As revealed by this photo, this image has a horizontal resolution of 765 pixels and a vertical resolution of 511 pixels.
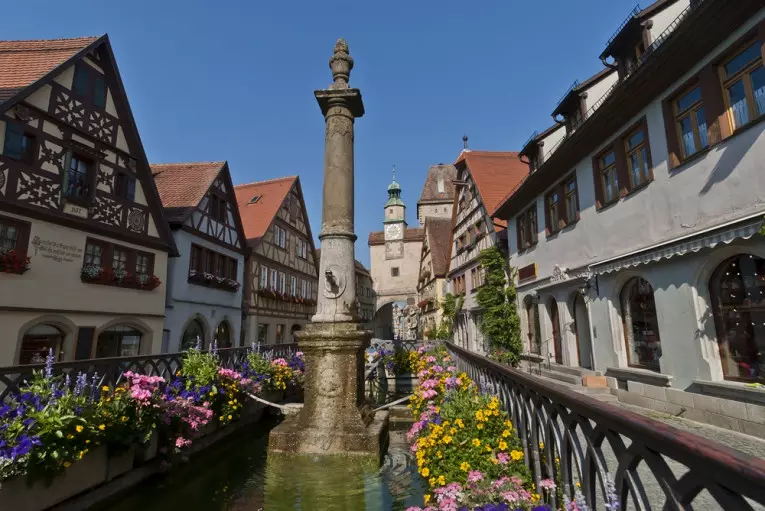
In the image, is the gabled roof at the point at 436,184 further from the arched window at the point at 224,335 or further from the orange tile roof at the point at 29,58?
the orange tile roof at the point at 29,58

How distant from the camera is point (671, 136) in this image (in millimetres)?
8070

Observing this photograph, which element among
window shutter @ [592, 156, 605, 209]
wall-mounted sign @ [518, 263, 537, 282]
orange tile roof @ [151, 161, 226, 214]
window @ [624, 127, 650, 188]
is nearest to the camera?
window @ [624, 127, 650, 188]

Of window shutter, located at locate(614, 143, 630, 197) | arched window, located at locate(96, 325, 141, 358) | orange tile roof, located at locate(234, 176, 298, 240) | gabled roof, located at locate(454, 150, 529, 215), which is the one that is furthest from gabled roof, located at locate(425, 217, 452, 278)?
arched window, located at locate(96, 325, 141, 358)

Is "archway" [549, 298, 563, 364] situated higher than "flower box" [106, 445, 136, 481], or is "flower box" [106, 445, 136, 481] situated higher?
"archway" [549, 298, 563, 364]

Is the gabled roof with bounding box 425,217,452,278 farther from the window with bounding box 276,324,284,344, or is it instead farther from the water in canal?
the water in canal

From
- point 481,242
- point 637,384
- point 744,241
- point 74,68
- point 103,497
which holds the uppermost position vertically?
point 74,68

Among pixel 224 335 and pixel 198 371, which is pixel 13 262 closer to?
pixel 198 371

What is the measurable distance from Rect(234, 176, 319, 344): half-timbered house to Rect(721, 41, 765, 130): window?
725 inches

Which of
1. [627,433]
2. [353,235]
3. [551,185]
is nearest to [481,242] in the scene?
[551,185]

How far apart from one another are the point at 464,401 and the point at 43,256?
11.6m

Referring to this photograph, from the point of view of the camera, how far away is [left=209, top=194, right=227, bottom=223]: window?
1806 centimetres

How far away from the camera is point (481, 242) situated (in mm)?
21062

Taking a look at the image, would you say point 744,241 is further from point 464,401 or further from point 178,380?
point 178,380

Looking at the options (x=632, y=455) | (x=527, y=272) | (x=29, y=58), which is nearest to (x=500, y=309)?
(x=527, y=272)
